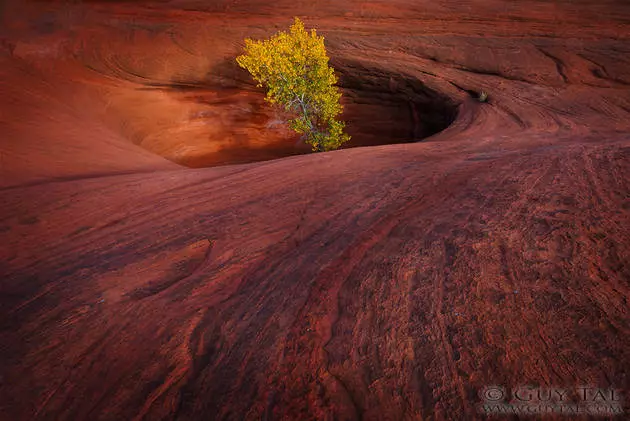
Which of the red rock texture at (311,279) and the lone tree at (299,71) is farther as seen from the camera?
the lone tree at (299,71)

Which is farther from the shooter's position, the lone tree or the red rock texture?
the lone tree

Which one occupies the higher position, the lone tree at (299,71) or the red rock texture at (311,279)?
the lone tree at (299,71)

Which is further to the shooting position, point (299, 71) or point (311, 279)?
point (299, 71)

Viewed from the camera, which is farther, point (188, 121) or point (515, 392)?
point (188, 121)

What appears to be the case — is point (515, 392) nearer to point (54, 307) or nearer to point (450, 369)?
point (450, 369)

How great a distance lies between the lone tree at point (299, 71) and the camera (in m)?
10.9

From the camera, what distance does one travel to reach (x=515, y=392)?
5.42ft

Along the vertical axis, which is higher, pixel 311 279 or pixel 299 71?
pixel 299 71

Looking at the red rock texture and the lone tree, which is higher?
the lone tree

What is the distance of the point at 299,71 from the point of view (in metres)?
11.6

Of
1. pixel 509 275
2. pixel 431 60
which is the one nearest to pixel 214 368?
pixel 509 275

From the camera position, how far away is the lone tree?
35.8ft

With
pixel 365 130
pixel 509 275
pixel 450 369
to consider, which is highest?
pixel 509 275

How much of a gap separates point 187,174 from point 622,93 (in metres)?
12.9
